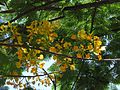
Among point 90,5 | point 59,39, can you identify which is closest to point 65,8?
point 90,5

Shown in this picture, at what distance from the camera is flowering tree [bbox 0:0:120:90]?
9.73 ft

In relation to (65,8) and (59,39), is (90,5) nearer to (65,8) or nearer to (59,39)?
(65,8)

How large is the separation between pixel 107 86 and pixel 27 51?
2231mm

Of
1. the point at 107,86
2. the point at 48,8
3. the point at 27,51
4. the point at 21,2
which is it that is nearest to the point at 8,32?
the point at 27,51

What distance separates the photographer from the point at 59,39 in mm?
4461

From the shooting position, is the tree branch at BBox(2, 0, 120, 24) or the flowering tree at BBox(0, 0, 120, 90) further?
the tree branch at BBox(2, 0, 120, 24)

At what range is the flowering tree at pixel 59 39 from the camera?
2.97 metres

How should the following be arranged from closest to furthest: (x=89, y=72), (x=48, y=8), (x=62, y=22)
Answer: (x=48, y=8), (x=62, y=22), (x=89, y=72)

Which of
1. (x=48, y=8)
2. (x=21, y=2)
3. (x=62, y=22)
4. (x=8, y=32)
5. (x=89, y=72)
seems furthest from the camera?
(x=89, y=72)

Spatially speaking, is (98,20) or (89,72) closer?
(98,20)

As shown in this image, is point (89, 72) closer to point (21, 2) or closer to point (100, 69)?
point (100, 69)

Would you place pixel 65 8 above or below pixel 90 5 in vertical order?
above

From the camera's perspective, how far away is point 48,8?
4043mm

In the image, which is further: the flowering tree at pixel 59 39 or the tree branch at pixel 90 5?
the tree branch at pixel 90 5
